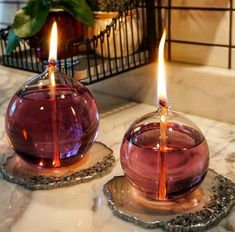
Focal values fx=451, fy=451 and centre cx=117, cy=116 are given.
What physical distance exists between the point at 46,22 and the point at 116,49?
0.43 feet

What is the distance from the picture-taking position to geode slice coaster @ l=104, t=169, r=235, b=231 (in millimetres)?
448

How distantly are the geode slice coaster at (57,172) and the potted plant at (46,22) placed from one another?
207 millimetres

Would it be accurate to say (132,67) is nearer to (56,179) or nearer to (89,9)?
(89,9)

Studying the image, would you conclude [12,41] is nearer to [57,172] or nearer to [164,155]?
[57,172]

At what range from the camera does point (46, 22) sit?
2.56 feet

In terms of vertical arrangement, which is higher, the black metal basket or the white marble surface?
the black metal basket

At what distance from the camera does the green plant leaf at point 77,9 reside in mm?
762

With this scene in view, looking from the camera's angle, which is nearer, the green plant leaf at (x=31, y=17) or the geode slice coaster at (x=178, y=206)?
the geode slice coaster at (x=178, y=206)

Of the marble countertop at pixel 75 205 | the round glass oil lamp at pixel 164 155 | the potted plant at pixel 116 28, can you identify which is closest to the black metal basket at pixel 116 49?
the potted plant at pixel 116 28

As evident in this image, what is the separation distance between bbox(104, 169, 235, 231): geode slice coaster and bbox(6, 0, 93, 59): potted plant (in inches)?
12.0

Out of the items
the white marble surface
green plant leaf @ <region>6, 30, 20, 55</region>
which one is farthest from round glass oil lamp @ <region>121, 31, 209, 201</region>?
green plant leaf @ <region>6, 30, 20, 55</region>

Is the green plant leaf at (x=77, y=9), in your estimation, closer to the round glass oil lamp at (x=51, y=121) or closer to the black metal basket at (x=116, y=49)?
the black metal basket at (x=116, y=49)

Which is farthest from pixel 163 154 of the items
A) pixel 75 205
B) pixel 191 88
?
pixel 191 88

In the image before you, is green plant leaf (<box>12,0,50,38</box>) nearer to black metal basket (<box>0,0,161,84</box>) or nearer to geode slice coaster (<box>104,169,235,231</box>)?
black metal basket (<box>0,0,161,84</box>)
